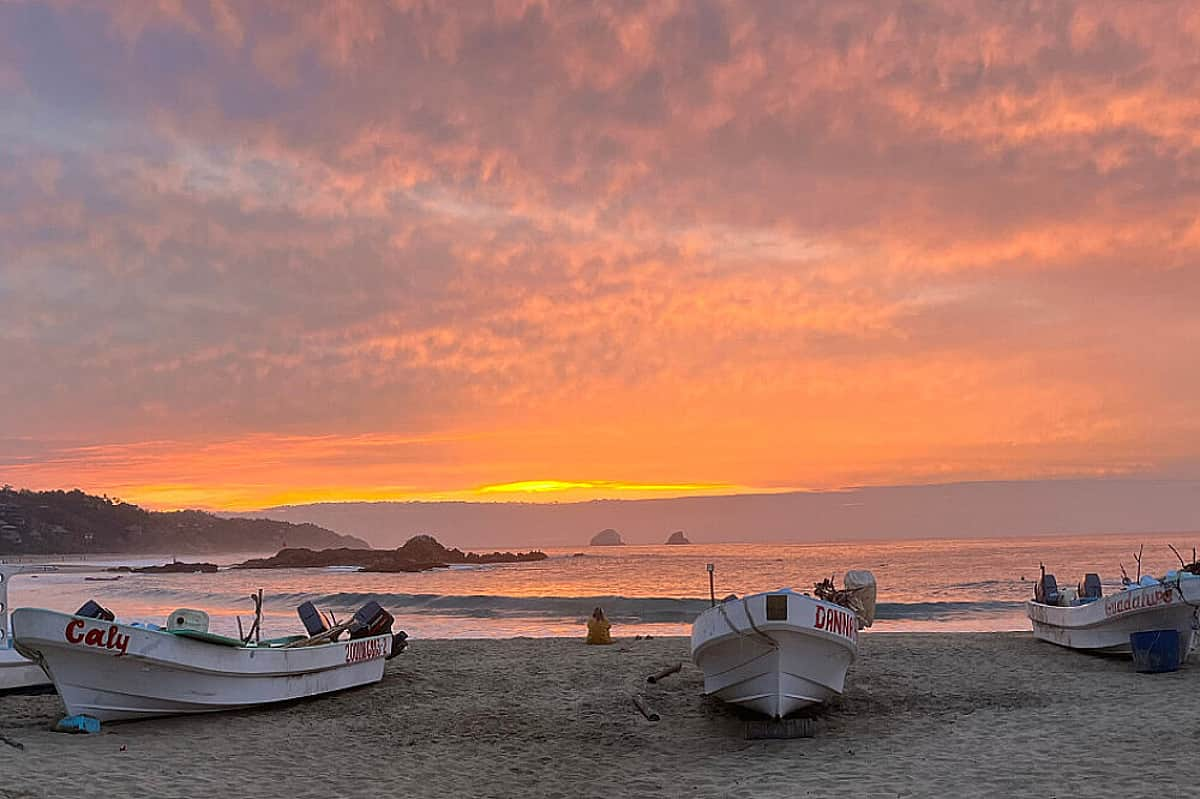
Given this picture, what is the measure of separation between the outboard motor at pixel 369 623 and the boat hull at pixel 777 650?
20.3 ft

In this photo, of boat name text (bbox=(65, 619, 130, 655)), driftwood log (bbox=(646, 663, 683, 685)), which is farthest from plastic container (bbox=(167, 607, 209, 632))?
driftwood log (bbox=(646, 663, 683, 685))

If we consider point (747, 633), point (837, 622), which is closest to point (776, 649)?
point (747, 633)

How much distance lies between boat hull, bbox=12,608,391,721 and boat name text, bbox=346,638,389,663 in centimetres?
88

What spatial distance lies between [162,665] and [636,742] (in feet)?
19.2

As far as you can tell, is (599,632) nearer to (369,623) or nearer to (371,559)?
(369,623)

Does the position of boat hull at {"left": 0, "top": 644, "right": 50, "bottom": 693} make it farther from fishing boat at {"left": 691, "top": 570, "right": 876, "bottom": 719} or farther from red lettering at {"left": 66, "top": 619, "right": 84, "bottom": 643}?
fishing boat at {"left": 691, "top": 570, "right": 876, "bottom": 719}

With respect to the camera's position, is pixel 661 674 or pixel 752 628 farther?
pixel 661 674

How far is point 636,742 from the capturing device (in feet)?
38.3

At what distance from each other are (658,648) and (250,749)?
976cm

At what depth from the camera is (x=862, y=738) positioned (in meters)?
11.2

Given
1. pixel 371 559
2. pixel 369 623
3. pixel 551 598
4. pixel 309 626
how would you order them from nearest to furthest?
1. pixel 369 623
2. pixel 309 626
3. pixel 551 598
4. pixel 371 559

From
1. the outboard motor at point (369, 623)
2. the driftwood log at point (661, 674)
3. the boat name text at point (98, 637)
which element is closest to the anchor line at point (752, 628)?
the driftwood log at point (661, 674)

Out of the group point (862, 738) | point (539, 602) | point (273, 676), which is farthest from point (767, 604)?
point (539, 602)

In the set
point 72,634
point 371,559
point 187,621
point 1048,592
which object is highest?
point 72,634
